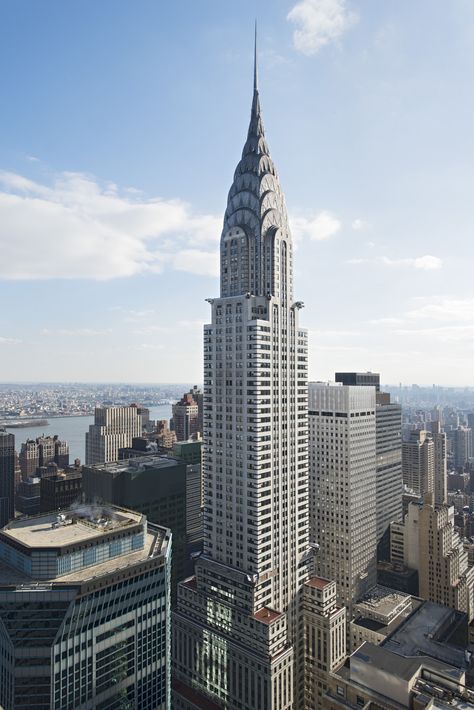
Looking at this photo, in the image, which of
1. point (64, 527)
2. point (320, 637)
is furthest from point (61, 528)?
point (320, 637)

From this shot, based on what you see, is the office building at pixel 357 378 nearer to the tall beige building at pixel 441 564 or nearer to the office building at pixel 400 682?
the tall beige building at pixel 441 564

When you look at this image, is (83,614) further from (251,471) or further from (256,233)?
(256,233)

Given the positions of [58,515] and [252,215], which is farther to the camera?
[252,215]

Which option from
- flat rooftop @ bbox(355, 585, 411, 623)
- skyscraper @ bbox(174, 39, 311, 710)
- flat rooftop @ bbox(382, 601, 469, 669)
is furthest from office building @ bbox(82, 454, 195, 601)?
flat rooftop @ bbox(382, 601, 469, 669)

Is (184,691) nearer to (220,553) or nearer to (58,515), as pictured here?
(220,553)

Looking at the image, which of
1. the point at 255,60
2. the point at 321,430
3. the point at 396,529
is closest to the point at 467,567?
the point at 396,529

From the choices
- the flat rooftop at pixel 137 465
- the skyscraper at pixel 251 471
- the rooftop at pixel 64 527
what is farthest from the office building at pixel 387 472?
the rooftop at pixel 64 527

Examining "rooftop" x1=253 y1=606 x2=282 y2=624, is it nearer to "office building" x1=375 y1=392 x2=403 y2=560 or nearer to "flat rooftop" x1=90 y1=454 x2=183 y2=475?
"flat rooftop" x1=90 y1=454 x2=183 y2=475
